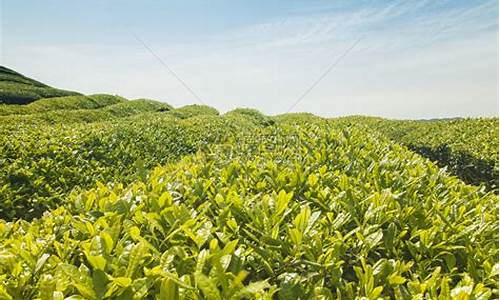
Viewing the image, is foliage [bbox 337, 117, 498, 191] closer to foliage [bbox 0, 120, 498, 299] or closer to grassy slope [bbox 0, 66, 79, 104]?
foliage [bbox 0, 120, 498, 299]

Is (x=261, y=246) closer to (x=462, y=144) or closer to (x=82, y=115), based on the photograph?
(x=462, y=144)

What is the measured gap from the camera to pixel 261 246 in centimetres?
226

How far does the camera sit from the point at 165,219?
2.48m

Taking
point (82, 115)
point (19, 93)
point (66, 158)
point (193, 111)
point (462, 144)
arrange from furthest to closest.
→ point (19, 93)
point (193, 111)
point (82, 115)
point (462, 144)
point (66, 158)

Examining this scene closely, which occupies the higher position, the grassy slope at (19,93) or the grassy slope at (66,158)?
the grassy slope at (19,93)

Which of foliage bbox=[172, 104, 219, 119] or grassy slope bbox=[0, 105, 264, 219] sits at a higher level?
foliage bbox=[172, 104, 219, 119]

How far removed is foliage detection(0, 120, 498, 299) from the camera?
1794mm

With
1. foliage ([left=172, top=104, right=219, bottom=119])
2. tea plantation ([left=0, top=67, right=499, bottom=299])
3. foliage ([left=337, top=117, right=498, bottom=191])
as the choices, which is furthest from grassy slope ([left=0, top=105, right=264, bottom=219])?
foliage ([left=172, top=104, right=219, bottom=119])

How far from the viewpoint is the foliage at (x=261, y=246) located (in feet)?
5.89

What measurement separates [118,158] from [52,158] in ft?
4.34

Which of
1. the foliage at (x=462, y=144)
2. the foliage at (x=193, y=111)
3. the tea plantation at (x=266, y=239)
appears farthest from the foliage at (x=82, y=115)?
the foliage at (x=462, y=144)

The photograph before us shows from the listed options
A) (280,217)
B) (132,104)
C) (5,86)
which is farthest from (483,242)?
(5,86)

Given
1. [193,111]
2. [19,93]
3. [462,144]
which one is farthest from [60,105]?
[462,144]

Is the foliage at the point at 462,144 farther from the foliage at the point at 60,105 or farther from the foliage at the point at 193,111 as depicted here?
the foliage at the point at 60,105
